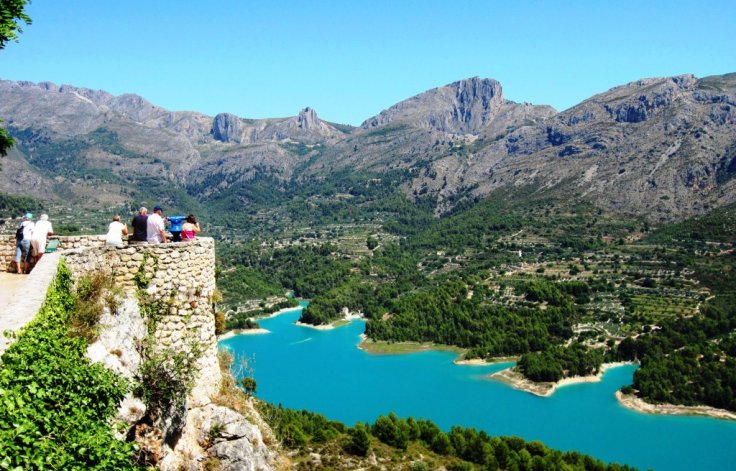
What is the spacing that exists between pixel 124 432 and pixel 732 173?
17987 cm

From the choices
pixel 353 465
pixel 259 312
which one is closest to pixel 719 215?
pixel 259 312

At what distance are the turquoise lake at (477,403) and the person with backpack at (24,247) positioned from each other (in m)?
51.7

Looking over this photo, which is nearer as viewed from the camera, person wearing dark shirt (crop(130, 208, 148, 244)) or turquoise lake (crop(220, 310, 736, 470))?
person wearing dark shirt (crop(130, 208, 148, 244))

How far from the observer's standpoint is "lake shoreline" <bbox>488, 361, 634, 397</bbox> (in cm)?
8044

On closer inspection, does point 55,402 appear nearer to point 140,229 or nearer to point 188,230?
point 140,229

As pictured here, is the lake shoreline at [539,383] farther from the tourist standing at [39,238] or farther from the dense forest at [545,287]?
the tourist standing at [39,238]

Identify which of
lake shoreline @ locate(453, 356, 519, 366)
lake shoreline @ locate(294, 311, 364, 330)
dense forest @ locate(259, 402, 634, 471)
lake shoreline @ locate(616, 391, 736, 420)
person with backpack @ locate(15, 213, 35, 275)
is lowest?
lake shoreline @ locate(616, 391, 736, 420)

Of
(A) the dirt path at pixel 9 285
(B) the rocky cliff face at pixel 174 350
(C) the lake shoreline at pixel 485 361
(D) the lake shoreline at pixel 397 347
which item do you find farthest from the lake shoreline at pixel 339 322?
(B) the rocky cliff face at pixel 174 350

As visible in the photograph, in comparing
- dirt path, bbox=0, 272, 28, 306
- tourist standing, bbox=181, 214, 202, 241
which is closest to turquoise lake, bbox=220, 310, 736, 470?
dirt path, bbox=0, 272, 28, 306

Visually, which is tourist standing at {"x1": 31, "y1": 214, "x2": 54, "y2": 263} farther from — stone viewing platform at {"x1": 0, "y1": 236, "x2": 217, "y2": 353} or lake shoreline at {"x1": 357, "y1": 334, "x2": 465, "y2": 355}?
lake shoreline at {"x1": 357, "y1": 334, "x2": 465, "y2": 355}

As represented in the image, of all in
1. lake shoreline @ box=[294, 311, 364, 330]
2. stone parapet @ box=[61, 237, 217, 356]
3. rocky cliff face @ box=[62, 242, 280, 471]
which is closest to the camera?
rocky cliff face @ box=[62, 242, 280, 471]

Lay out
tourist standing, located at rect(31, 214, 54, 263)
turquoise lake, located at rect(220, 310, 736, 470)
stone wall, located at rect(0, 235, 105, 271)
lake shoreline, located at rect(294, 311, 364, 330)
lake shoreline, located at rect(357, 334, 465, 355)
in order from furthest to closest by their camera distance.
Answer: lake shoreline, located at rect(294, 311, 364, 330)
lake shoreline, located at rect(357, 334, 465, 355)
turquoise lake, located at rect(220, 310, 736, 470)
stone wall, located at rect(0, 235, 105, 271)
tourist standing, located at rect(31, 214, 54, 263)

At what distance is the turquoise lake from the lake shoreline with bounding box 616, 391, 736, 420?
32.3 inches

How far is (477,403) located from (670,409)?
22830 millimetres
